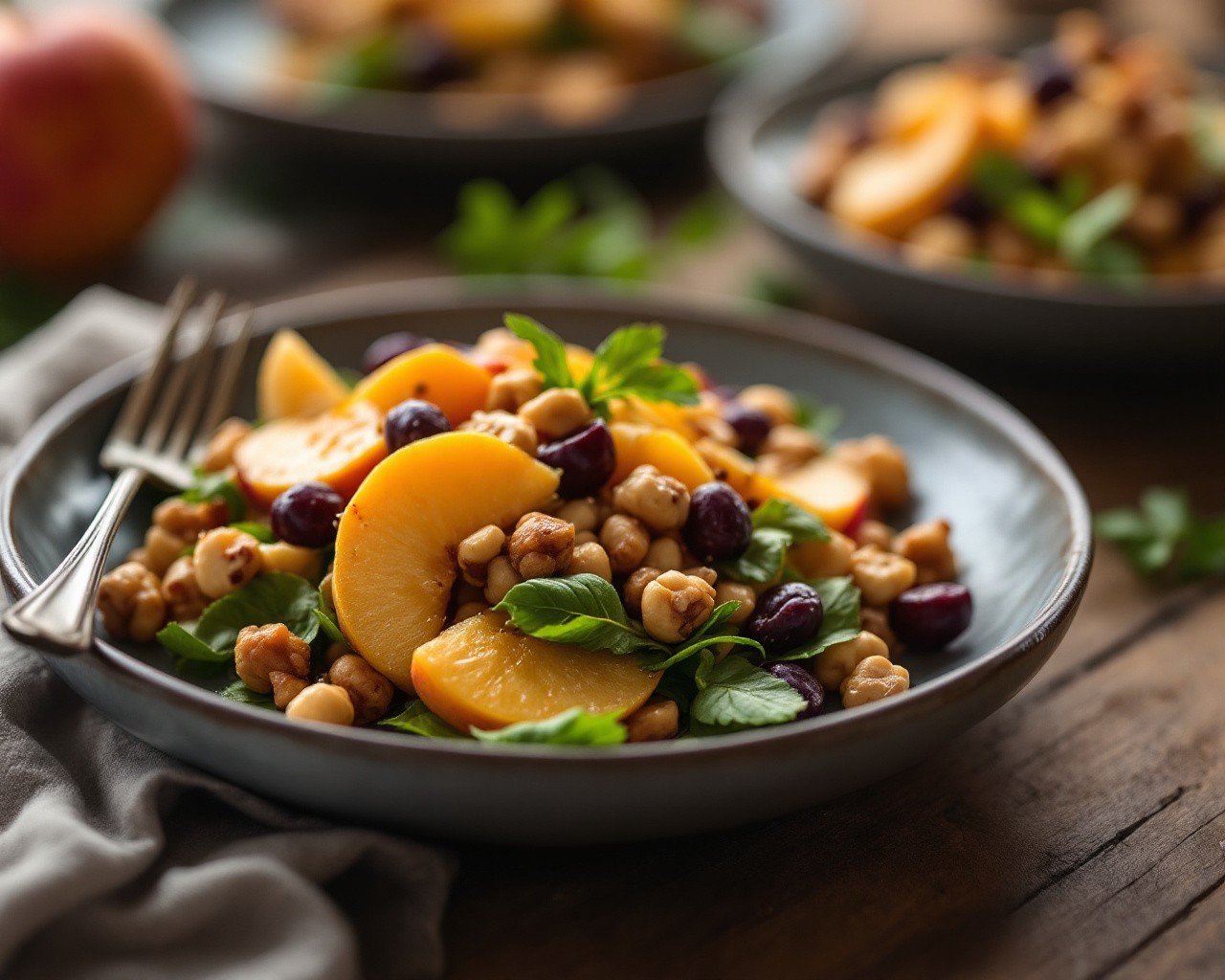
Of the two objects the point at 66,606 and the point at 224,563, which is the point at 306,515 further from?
the point at 66,606

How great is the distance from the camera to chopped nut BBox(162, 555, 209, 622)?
1.96 m

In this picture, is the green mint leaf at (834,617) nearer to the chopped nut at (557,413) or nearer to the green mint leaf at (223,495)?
the chopped nut at (557,413)

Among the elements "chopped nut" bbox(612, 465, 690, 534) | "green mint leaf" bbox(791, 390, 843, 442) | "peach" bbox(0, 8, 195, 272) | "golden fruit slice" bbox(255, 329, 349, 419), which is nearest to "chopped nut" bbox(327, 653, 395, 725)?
"chopped nut" bbox(612, 465, 690, 534)

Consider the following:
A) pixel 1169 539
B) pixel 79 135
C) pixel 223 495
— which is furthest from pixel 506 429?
pixel 79 135

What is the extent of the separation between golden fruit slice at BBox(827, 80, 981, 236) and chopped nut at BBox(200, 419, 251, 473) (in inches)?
61.8

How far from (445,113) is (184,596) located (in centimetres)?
220

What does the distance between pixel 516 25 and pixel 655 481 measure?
2608 millimetres

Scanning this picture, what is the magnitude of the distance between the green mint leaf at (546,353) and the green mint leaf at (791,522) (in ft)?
1.10

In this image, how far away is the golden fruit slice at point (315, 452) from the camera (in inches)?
78.4

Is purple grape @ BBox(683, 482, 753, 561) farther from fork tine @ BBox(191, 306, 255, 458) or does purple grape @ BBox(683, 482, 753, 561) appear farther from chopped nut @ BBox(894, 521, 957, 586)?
fork tine @ BBox(191, 306, 255, 458)

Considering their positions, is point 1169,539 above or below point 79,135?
below

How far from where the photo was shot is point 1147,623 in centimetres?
234

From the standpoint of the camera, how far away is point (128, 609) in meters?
1.93

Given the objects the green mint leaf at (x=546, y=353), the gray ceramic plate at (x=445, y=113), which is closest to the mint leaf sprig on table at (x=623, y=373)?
the green mint leaf at (x=546, y=353)
